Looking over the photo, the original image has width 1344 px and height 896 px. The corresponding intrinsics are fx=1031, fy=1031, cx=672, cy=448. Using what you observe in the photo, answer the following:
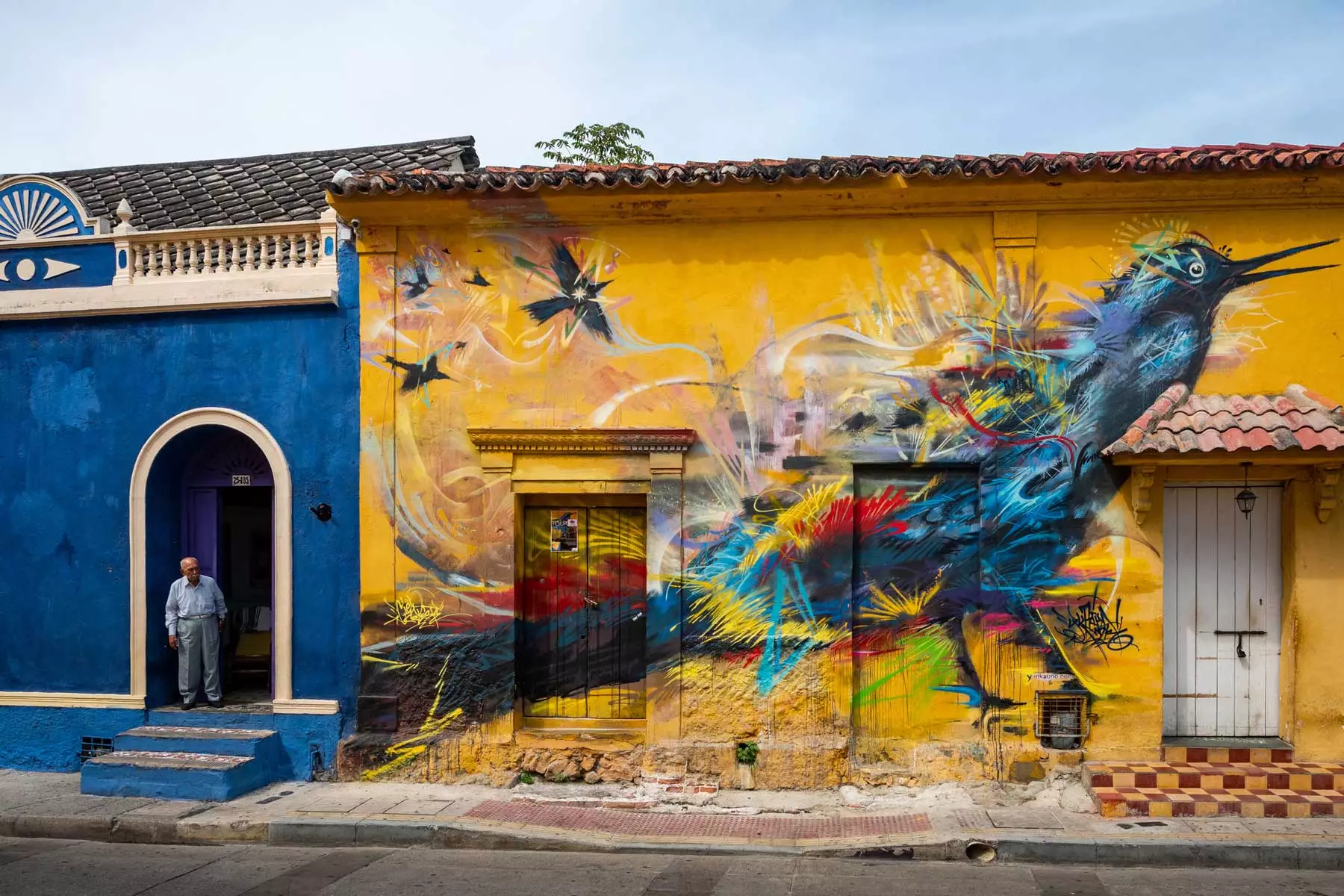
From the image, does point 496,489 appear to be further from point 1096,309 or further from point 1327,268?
point 1327,268

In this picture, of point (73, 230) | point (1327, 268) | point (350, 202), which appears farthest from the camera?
point (73, 230)

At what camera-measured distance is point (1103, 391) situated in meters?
8.52

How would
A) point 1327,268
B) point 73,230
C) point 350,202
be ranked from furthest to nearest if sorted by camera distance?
1. point 73,230
2. point 350,202
3. point 1327,268

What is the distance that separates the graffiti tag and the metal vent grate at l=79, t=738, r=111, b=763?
8.72m

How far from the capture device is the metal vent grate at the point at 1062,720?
8430 millimetres

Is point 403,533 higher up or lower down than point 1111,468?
lower down

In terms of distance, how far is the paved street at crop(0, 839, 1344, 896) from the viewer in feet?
21.6

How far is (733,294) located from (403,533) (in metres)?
3.60

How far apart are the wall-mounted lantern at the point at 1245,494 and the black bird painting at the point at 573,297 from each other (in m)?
5.42

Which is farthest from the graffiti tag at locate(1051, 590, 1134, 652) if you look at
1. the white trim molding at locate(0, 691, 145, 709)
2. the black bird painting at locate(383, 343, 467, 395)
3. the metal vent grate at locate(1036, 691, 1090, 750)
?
the white trim molding at locate(0, 691, 145, 709)

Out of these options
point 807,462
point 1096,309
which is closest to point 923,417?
point 807,462

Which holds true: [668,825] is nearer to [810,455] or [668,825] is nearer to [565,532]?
[565,532]

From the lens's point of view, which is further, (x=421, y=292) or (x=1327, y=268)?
(x=421, y=292)

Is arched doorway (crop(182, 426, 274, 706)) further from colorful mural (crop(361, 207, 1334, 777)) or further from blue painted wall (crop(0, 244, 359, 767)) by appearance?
colorful mural (crop(361, 207, 1334, 777))
